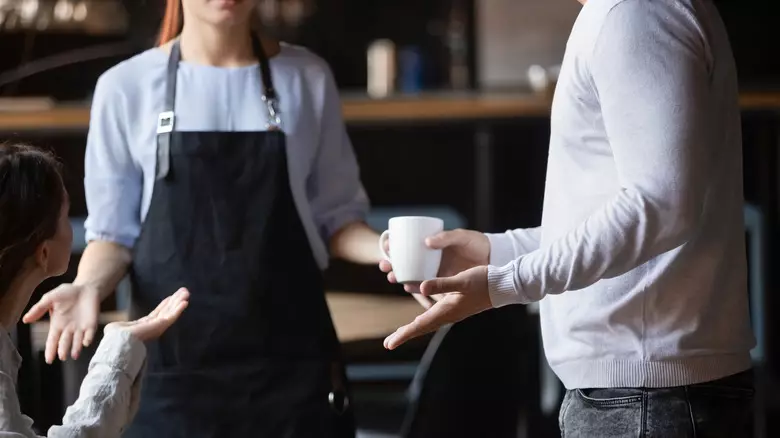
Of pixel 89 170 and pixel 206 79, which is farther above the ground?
pixel 206 79

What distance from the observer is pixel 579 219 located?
971 mm

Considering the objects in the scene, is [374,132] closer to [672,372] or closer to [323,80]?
[323,80]

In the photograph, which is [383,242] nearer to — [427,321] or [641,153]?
[427,321]

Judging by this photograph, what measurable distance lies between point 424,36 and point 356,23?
24cm

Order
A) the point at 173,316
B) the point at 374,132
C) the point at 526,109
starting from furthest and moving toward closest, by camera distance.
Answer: the point at 526,109
the point at 374,132
the point at 173,316

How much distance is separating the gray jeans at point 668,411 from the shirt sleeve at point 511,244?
0.18 m

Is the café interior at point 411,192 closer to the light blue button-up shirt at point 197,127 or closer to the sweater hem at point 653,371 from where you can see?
the light blue button-up shirt at point 197,127

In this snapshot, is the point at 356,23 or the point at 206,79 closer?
the point at 206,79

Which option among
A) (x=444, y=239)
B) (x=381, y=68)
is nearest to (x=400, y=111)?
(x=444, y=239)

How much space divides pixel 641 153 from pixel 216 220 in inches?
22.1

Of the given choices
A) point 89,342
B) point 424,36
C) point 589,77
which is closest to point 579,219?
point 589,77

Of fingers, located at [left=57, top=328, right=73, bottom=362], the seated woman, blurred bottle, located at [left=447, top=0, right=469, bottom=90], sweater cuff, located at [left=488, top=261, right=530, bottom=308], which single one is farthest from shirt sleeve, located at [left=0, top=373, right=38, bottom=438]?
blurred bottle, located at [left=447, top=0, right=469, bottom=90]

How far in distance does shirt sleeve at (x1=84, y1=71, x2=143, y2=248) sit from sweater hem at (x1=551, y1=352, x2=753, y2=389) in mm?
566

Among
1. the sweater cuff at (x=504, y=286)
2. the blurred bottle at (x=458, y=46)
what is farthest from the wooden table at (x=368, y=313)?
the blurred bottle at (x=458, y=46)
